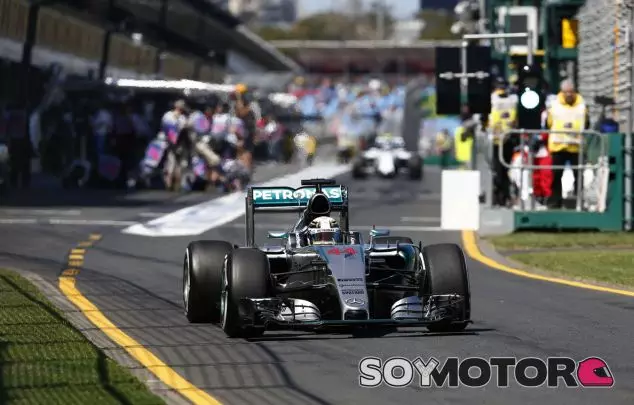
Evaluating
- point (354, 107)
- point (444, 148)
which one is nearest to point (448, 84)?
point (444, 148)

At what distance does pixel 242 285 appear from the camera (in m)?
11.9

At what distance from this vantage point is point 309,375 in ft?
33.3

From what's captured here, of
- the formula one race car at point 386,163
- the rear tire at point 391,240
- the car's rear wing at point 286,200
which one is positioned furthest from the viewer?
the formula one race car at point 386,163

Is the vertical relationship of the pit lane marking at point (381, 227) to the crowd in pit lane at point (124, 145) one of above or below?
below

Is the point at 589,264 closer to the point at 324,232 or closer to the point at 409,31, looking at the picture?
the point at 324,232

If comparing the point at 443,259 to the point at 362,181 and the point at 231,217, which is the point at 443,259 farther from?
the point at 362,181

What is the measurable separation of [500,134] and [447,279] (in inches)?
437

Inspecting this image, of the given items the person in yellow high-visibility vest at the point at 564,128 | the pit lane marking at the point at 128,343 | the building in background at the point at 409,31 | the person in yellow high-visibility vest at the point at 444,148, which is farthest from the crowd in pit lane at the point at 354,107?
the building in background at the point at 409,31

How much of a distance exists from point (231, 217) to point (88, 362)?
1672 cm

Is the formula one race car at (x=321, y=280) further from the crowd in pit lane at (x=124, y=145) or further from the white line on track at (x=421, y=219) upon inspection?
the crowd in pit lane at (x=124, y=145)

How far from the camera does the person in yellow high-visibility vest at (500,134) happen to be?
80.6 ft

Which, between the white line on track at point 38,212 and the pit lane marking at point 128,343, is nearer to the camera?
the pit lane marking at point 128,343

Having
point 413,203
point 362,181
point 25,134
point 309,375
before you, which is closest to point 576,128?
point 413,203

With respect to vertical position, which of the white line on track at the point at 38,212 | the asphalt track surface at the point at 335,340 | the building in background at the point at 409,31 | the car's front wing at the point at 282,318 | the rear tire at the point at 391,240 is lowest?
the white line on track at the point at 38,212
